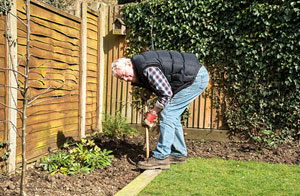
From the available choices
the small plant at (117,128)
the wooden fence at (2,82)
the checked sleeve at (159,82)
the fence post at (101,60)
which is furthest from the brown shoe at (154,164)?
the fence post at (101,60)

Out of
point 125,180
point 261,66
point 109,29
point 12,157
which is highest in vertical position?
point 109,29

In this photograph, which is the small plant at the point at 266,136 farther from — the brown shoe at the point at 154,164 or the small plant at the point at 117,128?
the small plant at the point at 117,128

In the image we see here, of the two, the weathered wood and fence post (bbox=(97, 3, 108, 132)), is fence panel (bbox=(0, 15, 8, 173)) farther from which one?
fence post (bbox=(97, 3, 108, 132))

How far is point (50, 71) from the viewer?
13.9 ft

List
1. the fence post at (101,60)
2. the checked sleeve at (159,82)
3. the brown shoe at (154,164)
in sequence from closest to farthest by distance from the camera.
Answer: the checked sleeve at (159,82)
the brown shoe at (154,164)
the fence post at (101,60)

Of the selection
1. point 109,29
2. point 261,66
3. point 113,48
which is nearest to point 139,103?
point 113,48

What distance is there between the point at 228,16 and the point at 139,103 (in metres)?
2.20

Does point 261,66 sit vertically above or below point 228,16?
below

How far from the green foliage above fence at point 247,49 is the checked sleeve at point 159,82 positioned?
201 centimetres

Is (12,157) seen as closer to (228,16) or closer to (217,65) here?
(217,65)

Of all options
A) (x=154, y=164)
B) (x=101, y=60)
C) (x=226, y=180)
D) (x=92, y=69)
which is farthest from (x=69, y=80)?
(x=226, y=180)

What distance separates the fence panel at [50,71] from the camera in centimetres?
382

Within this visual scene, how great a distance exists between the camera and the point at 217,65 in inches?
213

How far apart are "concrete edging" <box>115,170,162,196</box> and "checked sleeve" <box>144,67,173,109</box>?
2.74ft
